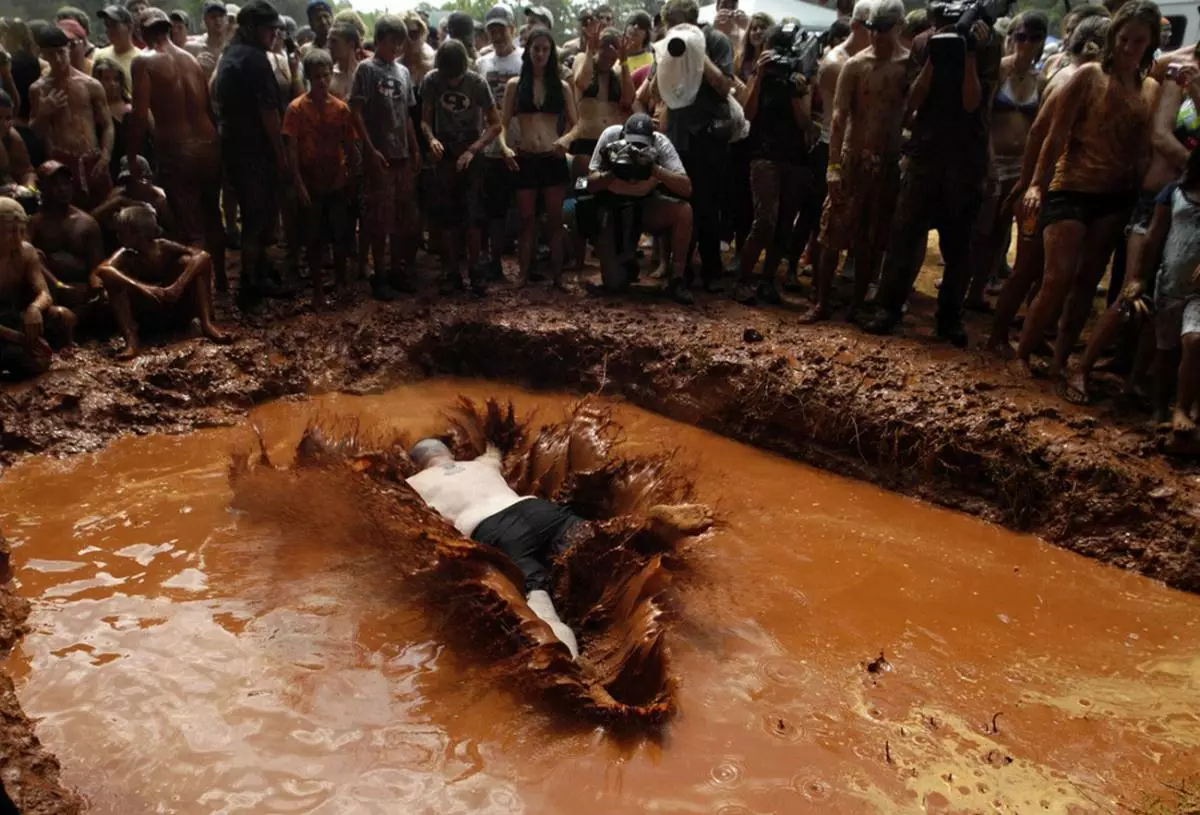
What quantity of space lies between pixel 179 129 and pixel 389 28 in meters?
1.89

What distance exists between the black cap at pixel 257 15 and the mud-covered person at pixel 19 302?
2227 millimetres

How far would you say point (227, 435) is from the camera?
593 centimetres

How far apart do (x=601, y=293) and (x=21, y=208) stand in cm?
438

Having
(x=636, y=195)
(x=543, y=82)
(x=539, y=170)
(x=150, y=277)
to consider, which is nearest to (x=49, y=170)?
(x=150, y=277)

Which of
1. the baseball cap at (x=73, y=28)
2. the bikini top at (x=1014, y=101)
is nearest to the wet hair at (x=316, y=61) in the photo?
the baseball cap at (x=73, y=28)

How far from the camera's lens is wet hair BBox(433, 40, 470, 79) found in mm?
6949

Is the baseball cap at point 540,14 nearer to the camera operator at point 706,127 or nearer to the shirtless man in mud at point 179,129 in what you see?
the camera operator at point 706,127

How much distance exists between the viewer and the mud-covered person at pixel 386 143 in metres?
6.94

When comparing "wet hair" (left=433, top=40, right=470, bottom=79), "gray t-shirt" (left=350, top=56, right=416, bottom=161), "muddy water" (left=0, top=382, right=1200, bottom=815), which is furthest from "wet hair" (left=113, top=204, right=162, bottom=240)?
"wet hair" (left=433, top=40, right=470, bottom=79)

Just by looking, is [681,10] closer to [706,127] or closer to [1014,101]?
[706,127]

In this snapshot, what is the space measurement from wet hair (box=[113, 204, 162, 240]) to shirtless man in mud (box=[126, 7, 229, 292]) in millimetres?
546

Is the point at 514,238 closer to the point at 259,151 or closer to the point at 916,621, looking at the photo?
the point at 259,151

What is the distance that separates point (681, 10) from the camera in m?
7.41

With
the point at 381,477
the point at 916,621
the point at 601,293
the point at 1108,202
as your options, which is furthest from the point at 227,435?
the point at 1108,202
